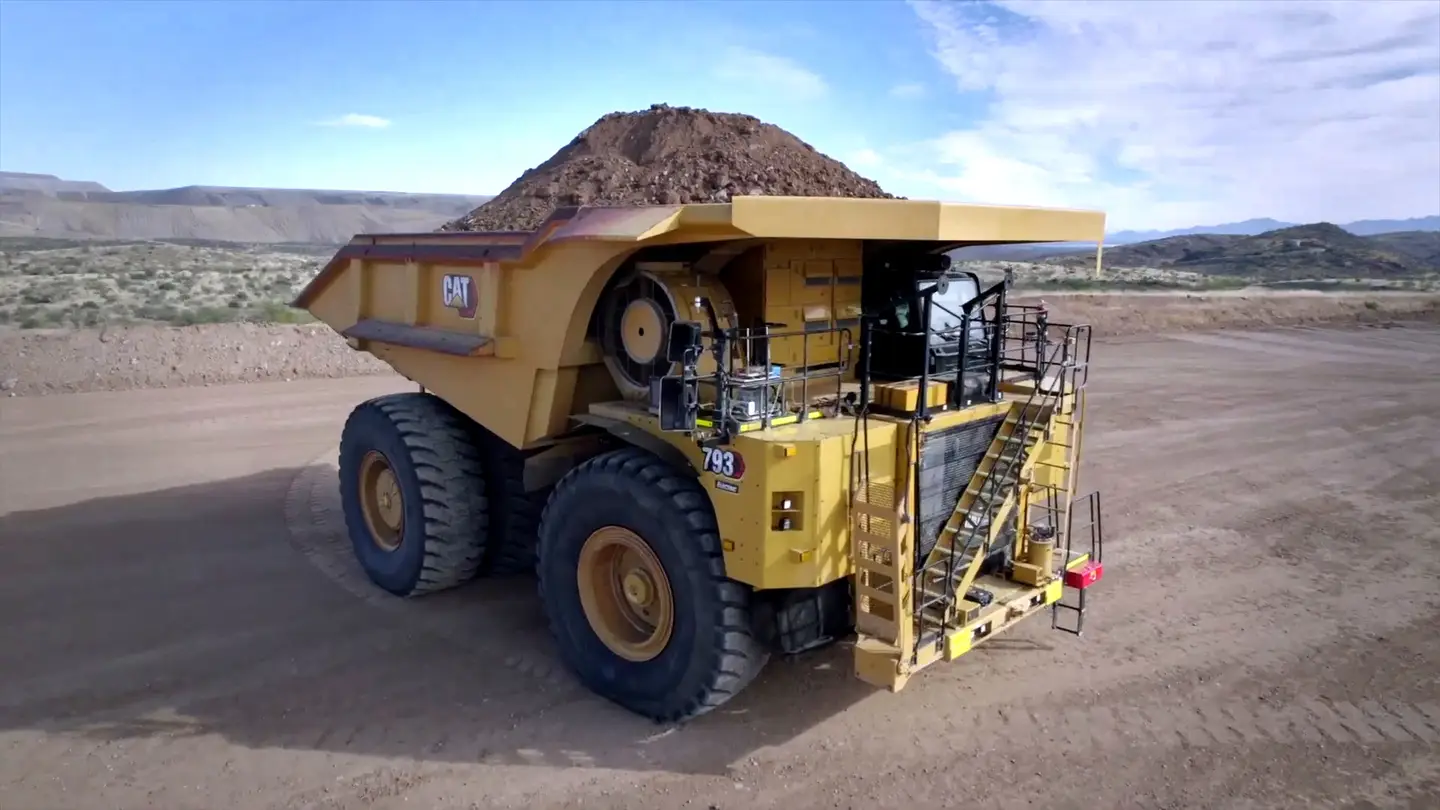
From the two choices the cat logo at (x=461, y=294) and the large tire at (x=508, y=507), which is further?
the large tire at (x=508, y=507)

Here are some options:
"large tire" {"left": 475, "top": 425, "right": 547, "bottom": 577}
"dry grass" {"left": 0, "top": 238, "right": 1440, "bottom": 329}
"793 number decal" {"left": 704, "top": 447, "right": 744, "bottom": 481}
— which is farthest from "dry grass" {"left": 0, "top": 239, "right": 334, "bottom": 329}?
"793 number decal" {"left": 704, "top": 447, "right": 744, "bottom": 481}

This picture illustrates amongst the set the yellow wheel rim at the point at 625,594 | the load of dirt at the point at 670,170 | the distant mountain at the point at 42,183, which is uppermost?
the distant mountain at the point at 42,183

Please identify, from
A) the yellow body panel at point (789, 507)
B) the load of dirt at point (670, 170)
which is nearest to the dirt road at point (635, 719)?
the yellow body panel at point (789, 507)

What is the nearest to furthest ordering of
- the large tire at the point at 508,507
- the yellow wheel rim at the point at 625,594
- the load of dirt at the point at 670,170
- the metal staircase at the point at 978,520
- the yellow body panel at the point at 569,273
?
the yellow body panel at the point at 569,273 < the metal staircase at the point at 978,520 < the yellow wheel rim at the point at 625,594 < the large tire at the point at 508,507 < the load of dirt at the point at 670,170

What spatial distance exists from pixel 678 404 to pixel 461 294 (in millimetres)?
2458

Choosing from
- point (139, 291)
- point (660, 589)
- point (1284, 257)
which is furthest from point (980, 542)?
point (1284, 257)

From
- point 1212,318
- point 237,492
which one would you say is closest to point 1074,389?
point 237,492

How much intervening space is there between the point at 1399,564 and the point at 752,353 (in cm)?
621

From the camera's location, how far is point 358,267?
24.9 feet

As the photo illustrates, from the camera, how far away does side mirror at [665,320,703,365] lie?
462 centimetres

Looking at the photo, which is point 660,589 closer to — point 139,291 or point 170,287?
point 139,291

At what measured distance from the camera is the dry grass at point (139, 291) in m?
18.8

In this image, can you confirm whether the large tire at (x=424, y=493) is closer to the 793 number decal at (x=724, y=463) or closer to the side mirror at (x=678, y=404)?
the side mirror at (x=678, y=404)

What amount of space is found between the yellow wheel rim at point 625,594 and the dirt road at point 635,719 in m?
0.42
